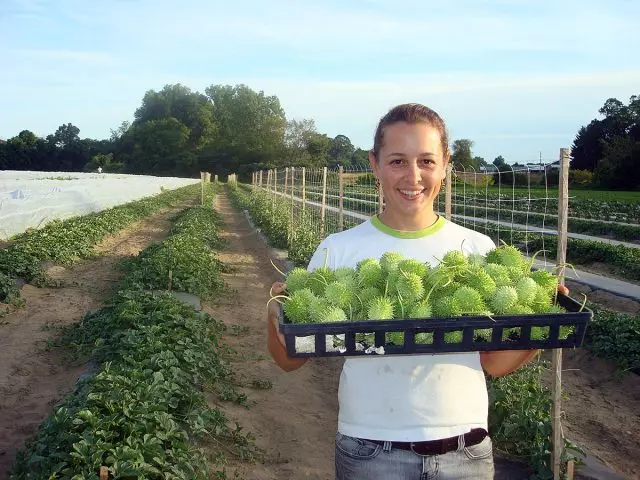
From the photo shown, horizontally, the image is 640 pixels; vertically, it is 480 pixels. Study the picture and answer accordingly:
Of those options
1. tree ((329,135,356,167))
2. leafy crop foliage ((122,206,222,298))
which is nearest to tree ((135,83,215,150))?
tree ((329,135,356,167))

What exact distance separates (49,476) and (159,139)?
293 feet

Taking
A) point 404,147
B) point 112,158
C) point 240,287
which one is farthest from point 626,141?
point 112,158

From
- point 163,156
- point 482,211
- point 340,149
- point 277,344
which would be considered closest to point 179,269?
point 277,344

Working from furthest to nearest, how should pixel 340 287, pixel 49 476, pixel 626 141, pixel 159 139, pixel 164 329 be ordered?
1. pixel 159 139
2. pixel 626 141
3. pixel 164 329
4. pixel 49 476
5. pixel 340 287

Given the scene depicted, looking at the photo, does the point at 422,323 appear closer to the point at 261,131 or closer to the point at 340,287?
the point at 340,287

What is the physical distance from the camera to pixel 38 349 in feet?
23.1

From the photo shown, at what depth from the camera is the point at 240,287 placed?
36.5 ft

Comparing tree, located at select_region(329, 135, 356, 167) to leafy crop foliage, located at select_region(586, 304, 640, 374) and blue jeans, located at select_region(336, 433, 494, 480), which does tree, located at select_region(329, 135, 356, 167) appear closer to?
leafy crop foliage, located at select_region(586, 304, 640, 374)

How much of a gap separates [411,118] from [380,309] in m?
0.65

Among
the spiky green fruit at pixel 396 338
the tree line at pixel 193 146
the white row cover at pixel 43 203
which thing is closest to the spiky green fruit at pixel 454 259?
the spiky green fruit at pixel 396 338

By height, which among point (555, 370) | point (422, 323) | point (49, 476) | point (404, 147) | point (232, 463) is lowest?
point (232, 463)

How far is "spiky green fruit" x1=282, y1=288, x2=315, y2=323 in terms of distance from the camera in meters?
2.08

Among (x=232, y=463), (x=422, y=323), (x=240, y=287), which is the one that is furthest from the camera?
(x=240, y=287)

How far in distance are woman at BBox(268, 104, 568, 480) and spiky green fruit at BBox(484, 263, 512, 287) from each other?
106 millimetres
